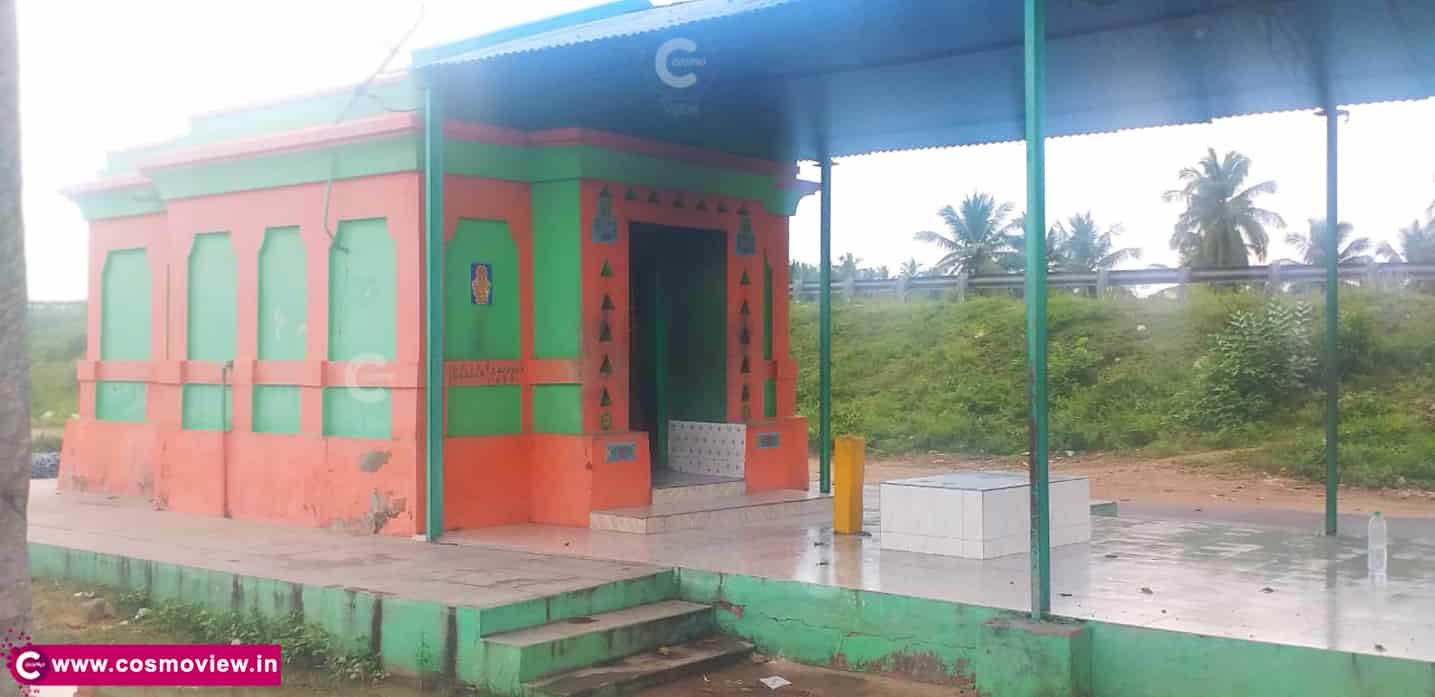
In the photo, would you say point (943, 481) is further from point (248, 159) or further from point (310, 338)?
point (248, 159)

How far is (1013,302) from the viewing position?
26266mm

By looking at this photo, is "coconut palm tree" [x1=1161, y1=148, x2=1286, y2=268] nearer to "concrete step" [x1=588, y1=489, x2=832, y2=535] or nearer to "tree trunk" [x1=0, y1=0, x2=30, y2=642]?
"concrete step" [x1=588, y1=489, x2=832, y2=535]

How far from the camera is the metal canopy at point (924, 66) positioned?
26.7 feet

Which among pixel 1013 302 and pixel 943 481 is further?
pixel 1013 302

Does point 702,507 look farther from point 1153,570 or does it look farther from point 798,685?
point 1153,570

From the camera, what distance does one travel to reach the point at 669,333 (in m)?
12.9

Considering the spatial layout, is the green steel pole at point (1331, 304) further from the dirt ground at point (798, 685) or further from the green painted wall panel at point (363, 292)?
the green painted wall panel at point (363, 292)

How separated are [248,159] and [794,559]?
613cm

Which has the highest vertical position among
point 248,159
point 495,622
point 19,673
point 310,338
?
point 248,159

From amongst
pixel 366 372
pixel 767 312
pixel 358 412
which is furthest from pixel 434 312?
pixel 767 312

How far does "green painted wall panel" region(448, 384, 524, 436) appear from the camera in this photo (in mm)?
10445

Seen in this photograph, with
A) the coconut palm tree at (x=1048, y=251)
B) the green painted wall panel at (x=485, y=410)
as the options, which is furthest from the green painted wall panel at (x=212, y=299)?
the coconut palm tree at (x=1048, y=251)

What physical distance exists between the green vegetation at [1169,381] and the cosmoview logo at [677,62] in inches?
455

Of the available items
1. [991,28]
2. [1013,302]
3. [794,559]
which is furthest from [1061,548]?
[1013,302]
